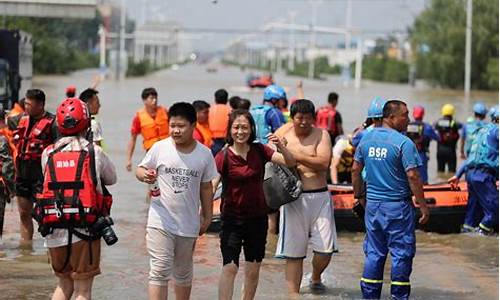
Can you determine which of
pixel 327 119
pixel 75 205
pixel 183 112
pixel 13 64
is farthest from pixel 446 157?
pixel 75 205

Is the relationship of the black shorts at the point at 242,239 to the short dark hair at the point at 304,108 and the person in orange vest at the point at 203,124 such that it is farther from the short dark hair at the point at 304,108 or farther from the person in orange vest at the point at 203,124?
the person in orange vest at the point at 203,124

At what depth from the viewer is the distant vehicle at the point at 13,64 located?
87.8 feet

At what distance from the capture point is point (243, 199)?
8281mm

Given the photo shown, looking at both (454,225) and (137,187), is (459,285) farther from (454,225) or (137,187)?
(137,187)

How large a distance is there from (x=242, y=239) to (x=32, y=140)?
10.0 feet

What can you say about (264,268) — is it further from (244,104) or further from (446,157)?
(446,157)

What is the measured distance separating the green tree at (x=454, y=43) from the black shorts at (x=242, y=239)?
60308 mm

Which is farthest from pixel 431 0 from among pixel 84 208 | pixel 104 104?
pixel 84 208

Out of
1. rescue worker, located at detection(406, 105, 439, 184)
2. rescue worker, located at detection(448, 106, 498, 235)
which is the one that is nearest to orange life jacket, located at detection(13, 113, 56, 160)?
rescue worker, located at detection(448, 106, 498, 235)

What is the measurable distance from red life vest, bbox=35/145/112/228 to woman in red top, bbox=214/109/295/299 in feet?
4.62

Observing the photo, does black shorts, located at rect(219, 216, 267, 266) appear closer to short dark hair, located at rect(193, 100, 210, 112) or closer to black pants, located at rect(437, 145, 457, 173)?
short dark hair, located at rect(193, 100, 210, 112)

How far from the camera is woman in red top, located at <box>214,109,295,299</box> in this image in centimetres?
828

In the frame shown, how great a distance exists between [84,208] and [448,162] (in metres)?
13.8

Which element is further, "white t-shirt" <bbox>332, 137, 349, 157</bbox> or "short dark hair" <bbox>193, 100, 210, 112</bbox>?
"white t-shirt" <bbox>332, 137, 349, 157</bbox>
